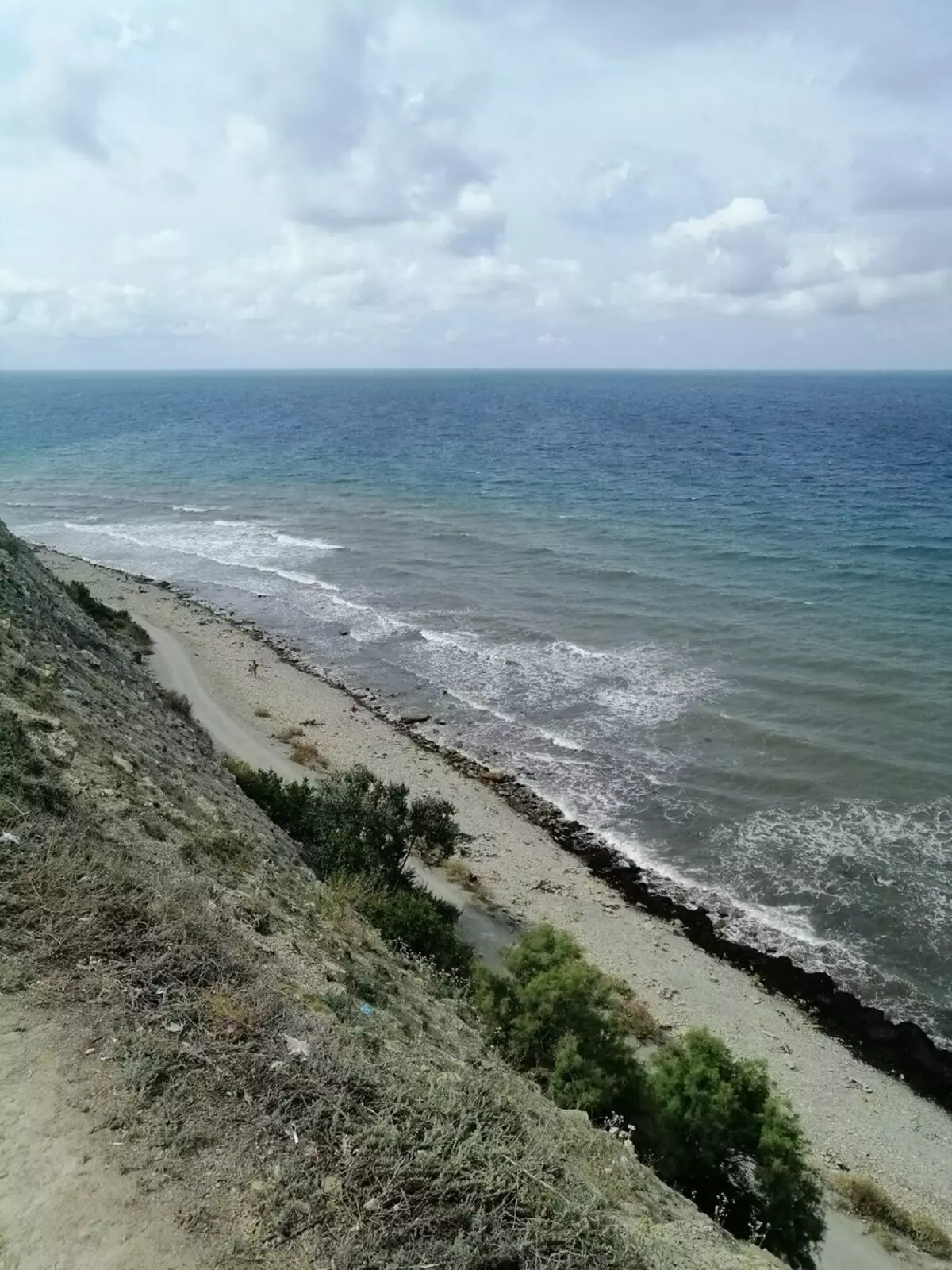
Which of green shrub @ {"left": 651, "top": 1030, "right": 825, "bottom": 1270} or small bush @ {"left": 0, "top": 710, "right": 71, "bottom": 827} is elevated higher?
small bush @ {"left": 0, "top": 710, "right": 71, "bottom": 827}

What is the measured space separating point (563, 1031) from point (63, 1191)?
1043cm

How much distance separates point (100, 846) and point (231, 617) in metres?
43.5

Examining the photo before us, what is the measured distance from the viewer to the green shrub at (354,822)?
72.8 feet

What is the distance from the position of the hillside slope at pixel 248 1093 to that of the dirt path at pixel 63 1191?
21mm

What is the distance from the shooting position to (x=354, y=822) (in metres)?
23.4

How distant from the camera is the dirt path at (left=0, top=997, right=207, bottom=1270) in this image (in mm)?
6578

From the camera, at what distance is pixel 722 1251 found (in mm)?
9109

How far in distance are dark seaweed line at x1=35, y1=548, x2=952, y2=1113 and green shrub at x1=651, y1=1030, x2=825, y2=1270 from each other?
754cm

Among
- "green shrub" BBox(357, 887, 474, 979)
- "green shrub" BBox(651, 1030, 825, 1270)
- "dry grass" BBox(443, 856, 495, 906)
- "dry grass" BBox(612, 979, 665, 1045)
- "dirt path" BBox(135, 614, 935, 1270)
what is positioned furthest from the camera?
"dry grass" BBox(443, 856, 495, 906)

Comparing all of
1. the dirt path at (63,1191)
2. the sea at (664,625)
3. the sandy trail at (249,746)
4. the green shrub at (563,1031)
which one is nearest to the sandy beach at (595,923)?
the sandy trail at (249,746)

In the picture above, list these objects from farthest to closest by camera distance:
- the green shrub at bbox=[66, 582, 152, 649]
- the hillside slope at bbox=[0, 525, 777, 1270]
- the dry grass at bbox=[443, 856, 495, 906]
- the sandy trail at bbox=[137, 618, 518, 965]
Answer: the green shrub at bbox=[66, 582, 152, 649] < the dry grass at bbox=[443, 856, 495, 906] < the sandy trail at bbox=[137, 618, 518, 965] < the hillside slope at bbox=[0, 525, 777, 1270]

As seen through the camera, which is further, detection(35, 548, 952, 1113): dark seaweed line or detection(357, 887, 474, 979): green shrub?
detection(35, 548, 952, 1113): dark seaweed line

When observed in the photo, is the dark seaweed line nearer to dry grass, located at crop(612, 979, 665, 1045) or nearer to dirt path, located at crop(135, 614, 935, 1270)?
dry grass, located at crop(612, 979, 665, 1045)

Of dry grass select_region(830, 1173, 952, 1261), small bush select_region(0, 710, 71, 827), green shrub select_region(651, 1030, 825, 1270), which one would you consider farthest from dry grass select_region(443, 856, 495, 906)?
small bush select_region(0, 710, 71, 827)
